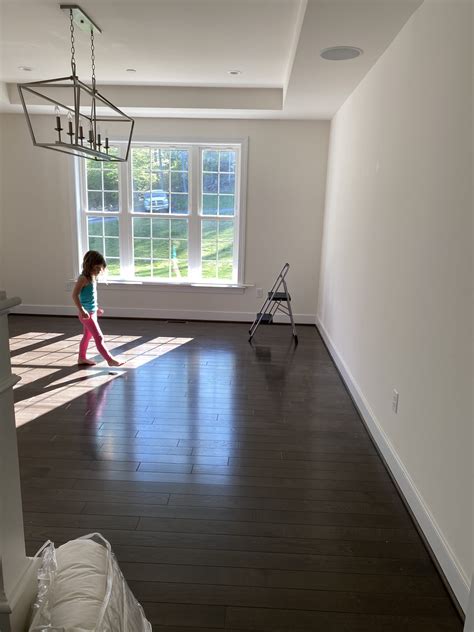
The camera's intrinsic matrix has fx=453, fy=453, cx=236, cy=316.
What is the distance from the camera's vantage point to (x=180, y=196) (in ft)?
19.5

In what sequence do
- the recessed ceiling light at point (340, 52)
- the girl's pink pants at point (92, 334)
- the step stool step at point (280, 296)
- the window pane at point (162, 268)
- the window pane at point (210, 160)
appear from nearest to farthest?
the recessed ceiling light at point (340, 52), the girl's pink pants at point (92, 334), the step stool step at point (280, 296), the window pane at point (210, 160), the window pane at point (162, 268)

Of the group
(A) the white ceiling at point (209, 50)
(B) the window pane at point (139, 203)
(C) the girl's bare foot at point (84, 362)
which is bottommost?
(C) the girl's bare foot at point (84, 362)

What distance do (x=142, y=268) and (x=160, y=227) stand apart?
61 cm

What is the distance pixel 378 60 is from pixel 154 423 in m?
3.05

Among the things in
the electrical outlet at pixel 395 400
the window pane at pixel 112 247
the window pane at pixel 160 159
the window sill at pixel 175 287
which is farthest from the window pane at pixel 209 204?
the electrical outlet at pixel 395 400

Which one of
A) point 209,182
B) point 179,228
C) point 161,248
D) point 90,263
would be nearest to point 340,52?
point 90,263

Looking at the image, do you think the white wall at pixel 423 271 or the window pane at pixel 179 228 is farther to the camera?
the window pane at pixel 179 228

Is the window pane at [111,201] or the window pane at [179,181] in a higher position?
the window pane at [179,181]

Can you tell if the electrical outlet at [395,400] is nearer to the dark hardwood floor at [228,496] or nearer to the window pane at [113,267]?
the dark hardwood floor at [228,496]

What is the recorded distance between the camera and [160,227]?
6.05 meters

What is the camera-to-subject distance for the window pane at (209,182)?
19.3 feet

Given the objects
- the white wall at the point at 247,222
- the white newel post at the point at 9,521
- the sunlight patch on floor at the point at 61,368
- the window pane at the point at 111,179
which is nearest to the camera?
the white newel post at the point at 9,521

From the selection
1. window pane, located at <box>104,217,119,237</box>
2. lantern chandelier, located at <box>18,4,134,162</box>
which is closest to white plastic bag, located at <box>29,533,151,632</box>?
lantern chandelier, located at <box>18,4,134,162</box>

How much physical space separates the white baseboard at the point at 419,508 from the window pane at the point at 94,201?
4.15 metres
